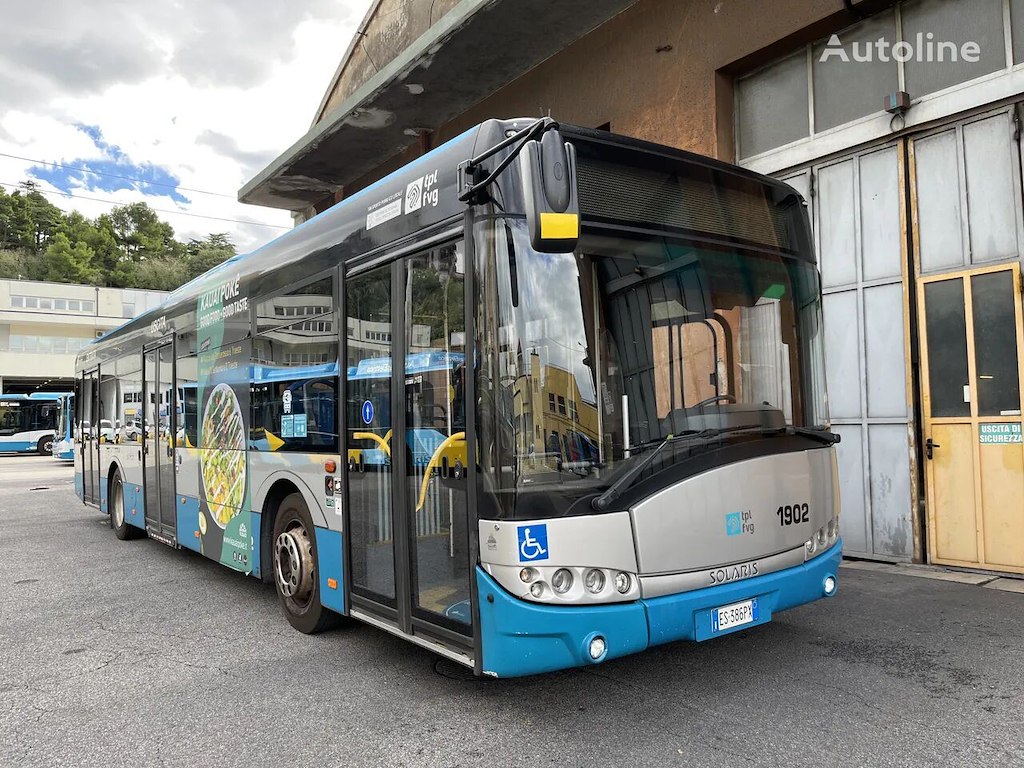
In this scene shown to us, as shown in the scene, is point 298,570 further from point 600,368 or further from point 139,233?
point 139,233

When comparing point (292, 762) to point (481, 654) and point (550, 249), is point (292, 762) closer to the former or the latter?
point (481, 654)

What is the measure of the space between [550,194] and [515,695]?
9.08ft

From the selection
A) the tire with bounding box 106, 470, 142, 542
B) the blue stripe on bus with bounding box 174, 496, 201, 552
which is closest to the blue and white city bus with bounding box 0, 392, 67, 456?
the tire with bounding box 106, 470, 142, 542

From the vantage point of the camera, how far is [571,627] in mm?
3490

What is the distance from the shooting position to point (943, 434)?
291 inches

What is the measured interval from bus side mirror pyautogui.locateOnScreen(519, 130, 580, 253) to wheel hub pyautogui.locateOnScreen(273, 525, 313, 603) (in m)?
3.26

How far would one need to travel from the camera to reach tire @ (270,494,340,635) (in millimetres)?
5410

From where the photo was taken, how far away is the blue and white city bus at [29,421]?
123 feet

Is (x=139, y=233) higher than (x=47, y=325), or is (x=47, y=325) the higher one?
(x=139, y=233)

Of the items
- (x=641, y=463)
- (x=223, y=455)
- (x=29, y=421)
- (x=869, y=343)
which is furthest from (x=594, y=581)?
(x=29, y=421)

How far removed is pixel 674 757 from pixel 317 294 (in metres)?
3.72

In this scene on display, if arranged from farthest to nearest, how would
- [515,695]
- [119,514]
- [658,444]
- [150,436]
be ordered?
[119,514] < [150,436] < [515,695] < [658,444]

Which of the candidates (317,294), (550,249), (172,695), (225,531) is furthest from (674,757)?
(225,531)

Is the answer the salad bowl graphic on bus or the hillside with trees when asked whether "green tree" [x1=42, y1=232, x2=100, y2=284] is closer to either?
the hillside with trees
